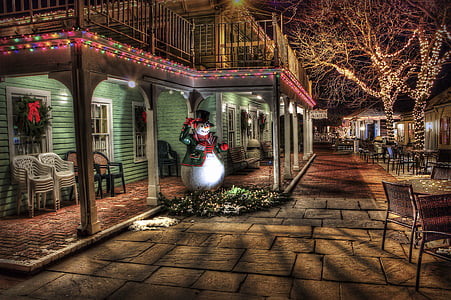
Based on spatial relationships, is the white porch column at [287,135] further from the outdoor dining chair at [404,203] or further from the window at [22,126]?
the window at [22,126]

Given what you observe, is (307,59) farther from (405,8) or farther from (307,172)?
(307,172)

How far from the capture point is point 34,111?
7430mm

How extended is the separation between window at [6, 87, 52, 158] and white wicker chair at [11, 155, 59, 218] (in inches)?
10.6

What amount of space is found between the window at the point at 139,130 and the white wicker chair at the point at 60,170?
309cm

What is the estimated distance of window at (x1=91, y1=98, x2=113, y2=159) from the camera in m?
9.59

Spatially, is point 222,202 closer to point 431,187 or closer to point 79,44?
point 431,187

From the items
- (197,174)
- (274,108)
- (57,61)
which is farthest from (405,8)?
(57,61)

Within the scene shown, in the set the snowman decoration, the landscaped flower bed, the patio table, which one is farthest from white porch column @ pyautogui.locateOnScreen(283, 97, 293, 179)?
the patio table

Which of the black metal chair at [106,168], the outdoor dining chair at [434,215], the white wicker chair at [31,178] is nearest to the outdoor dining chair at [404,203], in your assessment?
the outdoor dining chair at [434,215]

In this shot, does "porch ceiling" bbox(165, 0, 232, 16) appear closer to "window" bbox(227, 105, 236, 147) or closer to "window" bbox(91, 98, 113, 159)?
"window" bbox(227, 105, 236, 147)

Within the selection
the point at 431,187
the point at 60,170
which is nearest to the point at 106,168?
the point at 60,170

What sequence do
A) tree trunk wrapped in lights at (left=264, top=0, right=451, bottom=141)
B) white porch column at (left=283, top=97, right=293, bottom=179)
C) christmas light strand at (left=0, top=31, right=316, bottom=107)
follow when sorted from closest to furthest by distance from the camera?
christmas light strand at (left=0, top=31, right=316, bottom=107) → white porch column at (left=283, top=97, right=293, bottom=179) → tree trunk wrapped in lights at (left=264, top=0, right=451, bottom=141)

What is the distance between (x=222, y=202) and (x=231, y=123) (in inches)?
256

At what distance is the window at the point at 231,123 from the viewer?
13.2 m
